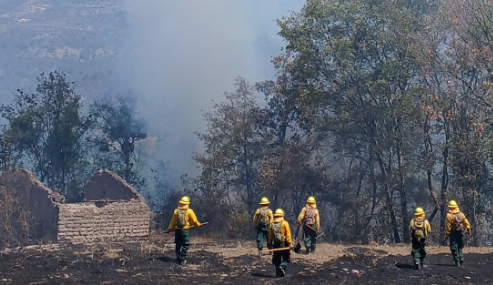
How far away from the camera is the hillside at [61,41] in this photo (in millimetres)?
83925

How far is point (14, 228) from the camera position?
2061cm

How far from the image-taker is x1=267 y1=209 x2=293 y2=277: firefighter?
1172 centimetres

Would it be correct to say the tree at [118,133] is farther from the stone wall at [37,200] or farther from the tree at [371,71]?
the tree at [371,71]

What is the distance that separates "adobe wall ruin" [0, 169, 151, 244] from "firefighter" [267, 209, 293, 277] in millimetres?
10214

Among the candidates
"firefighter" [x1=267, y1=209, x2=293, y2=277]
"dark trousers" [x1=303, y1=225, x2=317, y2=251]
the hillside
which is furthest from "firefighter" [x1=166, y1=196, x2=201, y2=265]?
the hillside

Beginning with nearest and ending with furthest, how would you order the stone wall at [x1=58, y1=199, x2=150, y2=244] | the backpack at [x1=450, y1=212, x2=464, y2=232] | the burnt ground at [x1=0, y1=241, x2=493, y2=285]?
the burnt ground at [x1=0, y1=241, x2=493, y2=285]
the backpack at [x1=450, y1=212, x2=464, y2=232]
the stone wall at [x1=58, y1=199, x2=150, y2=244]

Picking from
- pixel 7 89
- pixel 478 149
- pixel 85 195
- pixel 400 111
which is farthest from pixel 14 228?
pixel 7 89

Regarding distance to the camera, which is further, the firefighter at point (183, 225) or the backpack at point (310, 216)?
the backpack at point (310, 216)

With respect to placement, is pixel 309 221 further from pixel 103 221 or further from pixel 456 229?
pixel 103 221

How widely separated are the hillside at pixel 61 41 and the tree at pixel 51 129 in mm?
44222

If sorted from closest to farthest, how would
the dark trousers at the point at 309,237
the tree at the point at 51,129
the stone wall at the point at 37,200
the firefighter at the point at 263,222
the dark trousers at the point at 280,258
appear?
1. the dark trousers at the point at 280,258
2. the firefighter at the point at 263,222
3. the dark trousers at the point at 309,237
4. the stone wall at the point at 37,200
5. the tree at the point at 51,129

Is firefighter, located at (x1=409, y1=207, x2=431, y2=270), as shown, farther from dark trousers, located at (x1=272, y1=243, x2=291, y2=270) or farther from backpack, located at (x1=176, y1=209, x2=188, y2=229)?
backpack, located at (x1=176, y1=209, x2=188, y2=229)

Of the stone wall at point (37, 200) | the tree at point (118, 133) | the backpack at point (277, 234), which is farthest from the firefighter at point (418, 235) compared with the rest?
the tree at point (118, 133)

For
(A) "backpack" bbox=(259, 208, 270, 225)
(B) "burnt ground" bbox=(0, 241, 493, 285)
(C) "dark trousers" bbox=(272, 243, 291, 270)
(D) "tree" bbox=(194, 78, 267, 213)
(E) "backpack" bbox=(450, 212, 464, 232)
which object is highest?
(D) "tree" bbox=(194, 78, 267, 213)
